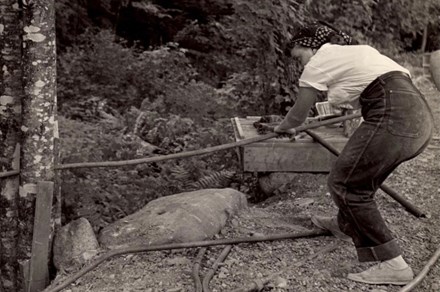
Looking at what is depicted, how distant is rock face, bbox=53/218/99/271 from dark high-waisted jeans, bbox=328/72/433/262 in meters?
1.93

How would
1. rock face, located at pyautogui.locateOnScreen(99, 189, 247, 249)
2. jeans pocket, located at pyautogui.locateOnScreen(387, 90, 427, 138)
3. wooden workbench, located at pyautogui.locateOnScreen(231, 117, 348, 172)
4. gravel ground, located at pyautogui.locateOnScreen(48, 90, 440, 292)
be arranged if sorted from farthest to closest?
wooden workbench, located at pyautogui.locateOnScreen(231, 117, 348, 172) → rock face, located at pyautogui.locateOnScreen(99, 189, 247, 249) → gravel ground, located at pyautogui.locateOnScreen(48, 90, 440, 292) → jeans pocket, located at pyautogui.locateOnScreen(387, 90, 427, 138)

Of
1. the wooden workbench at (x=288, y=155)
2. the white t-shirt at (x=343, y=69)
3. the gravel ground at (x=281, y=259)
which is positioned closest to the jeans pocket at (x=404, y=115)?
the white t-shirt at (x=343, y=69)

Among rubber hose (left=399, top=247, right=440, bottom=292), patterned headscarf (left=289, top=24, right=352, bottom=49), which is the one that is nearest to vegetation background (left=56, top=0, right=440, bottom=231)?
patterned headscarf (left=289, top=24, right=352, bottom=49)

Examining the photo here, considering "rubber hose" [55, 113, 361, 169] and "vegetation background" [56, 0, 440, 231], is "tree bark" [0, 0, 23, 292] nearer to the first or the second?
"rubber hose" [55, 113, 361, 169]

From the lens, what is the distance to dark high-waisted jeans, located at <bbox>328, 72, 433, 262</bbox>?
4.32 metres

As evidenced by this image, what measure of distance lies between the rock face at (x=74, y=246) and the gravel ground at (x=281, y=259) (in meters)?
0.17

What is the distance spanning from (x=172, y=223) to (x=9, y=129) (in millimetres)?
1447

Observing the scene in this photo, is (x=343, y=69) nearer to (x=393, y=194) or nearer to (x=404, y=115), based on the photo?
(x=404, y=115)

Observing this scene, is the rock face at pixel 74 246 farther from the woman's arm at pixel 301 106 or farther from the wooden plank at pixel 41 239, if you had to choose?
the woman's arm at pixel 301 106

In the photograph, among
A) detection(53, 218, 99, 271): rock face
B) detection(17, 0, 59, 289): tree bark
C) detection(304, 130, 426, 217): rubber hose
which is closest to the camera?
detection(17, 0, 59, 289): tree bark

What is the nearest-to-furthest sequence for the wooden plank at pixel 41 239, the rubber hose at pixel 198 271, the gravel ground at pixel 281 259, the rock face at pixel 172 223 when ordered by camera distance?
the rubber hose at pixel 198 271
the gravel ground at pixel 281 259
the wooden plank at pixel 41 239
the rock face at pixel 172 223

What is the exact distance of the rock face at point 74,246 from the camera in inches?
197

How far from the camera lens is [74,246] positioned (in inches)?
200

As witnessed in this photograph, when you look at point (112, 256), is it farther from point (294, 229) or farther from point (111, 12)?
point (111, 12)
